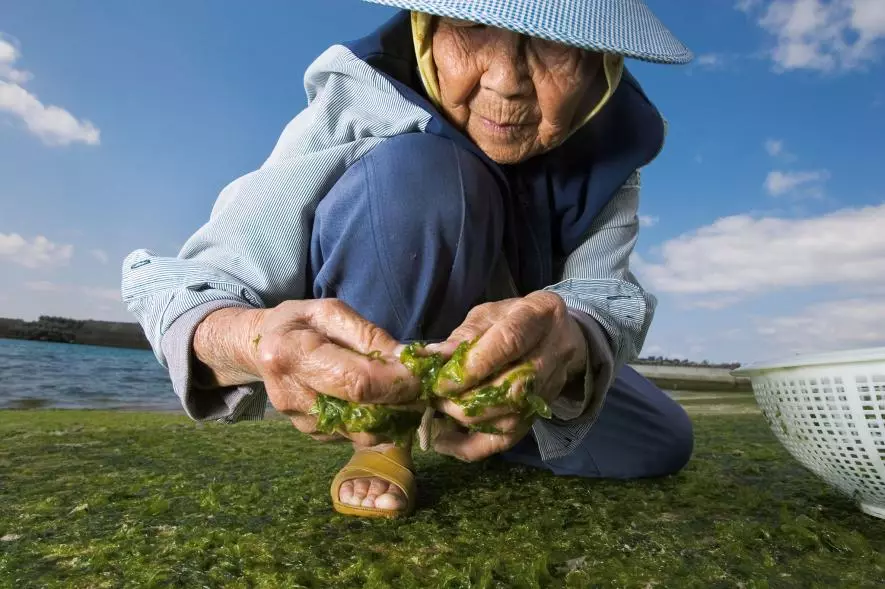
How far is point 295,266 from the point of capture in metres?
1.80

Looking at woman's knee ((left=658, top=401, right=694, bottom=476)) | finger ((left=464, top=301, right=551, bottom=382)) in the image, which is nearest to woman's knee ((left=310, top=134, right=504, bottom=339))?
finger ((left=464, top=301, right=551, bottom=382))

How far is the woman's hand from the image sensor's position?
1.11 m

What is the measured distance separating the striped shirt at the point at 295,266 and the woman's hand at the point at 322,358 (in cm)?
35

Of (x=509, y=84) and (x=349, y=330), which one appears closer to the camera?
(x=349, y=330)

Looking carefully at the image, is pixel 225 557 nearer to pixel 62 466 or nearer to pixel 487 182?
pixel 487 182

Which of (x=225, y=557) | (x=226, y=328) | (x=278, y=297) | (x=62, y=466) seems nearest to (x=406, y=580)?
(x=225, y=557)

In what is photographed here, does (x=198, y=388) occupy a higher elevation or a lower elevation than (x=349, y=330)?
lower

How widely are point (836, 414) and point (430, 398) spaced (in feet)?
4.01

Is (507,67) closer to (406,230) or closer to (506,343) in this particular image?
(406,230)

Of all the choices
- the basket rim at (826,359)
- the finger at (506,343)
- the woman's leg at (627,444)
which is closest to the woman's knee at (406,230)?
the finger at (506,343)

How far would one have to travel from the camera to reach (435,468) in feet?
7.45

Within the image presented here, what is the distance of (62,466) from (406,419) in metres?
1.75

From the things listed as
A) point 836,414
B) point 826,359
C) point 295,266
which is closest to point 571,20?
point 295,266

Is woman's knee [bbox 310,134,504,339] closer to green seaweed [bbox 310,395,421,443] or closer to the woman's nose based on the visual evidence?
the woman's nose
